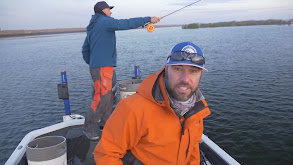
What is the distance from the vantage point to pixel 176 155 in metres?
2.57

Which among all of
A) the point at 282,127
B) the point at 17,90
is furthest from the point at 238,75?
the point at 17,90

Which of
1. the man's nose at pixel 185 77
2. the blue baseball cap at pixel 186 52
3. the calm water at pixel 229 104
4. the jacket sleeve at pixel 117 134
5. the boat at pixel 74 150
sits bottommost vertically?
the calm water at pixel 229 104

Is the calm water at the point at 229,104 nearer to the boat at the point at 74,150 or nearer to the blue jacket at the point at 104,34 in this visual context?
the boat at the point at 74,150

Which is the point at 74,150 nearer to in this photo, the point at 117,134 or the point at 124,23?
the point at 124,23

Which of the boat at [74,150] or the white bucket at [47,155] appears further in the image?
the boat at [74,150]

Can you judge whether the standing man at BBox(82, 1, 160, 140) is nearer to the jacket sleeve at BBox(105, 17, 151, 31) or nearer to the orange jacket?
the jacket sleeve at BBox(105, 17, 151, 31)

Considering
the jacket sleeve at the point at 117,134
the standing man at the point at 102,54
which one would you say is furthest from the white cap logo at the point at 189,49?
the standing man at the point at 102,54

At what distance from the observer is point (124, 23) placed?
4750mm

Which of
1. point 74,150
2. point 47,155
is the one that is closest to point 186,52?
point 47,155

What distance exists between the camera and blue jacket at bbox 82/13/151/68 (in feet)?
15.6

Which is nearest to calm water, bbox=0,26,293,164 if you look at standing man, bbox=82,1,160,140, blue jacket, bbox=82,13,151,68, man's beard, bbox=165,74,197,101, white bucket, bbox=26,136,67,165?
standing man, bbox=82,1,160,140

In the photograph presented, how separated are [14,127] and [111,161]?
42.4 feet

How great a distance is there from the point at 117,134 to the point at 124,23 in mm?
2981

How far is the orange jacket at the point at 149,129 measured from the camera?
2275mm
